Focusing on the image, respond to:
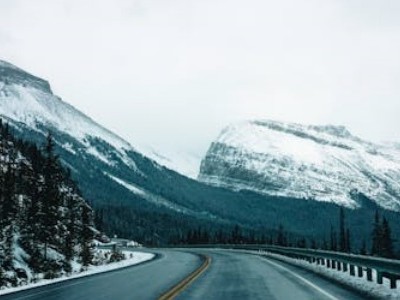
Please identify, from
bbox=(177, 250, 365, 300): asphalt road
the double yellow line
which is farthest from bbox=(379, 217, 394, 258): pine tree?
the double yellow line

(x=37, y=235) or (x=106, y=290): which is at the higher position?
(x=37, y=235)

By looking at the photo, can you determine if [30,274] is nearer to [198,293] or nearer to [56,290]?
[56,290]

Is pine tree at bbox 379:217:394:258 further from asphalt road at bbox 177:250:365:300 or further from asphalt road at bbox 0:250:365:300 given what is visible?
asphalt road at bbox 0:250:365:300

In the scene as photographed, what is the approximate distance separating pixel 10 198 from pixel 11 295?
68.4ft

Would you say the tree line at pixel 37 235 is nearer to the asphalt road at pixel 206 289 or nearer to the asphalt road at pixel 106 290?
the asphalt road at pixel 106 290

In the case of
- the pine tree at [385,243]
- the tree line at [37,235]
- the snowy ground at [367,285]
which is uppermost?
the pine tree at [385,243]

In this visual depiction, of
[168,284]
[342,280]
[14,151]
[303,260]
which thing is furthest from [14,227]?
[14,151]

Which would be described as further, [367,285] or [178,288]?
[178,288]

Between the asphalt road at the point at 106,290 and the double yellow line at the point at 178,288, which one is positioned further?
the asphalt road at the point at 106,290

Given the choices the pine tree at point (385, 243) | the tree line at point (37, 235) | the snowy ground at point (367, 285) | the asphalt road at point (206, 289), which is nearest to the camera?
the snowy ground at point (367, 285)

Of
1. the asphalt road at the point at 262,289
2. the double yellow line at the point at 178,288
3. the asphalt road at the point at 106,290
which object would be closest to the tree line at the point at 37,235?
the asphalt road at the point at 106,290

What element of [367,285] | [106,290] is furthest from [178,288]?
[367,285]

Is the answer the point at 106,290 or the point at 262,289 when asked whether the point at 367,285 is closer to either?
the point at 262,289

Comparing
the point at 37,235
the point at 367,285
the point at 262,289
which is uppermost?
the point at 37,235
